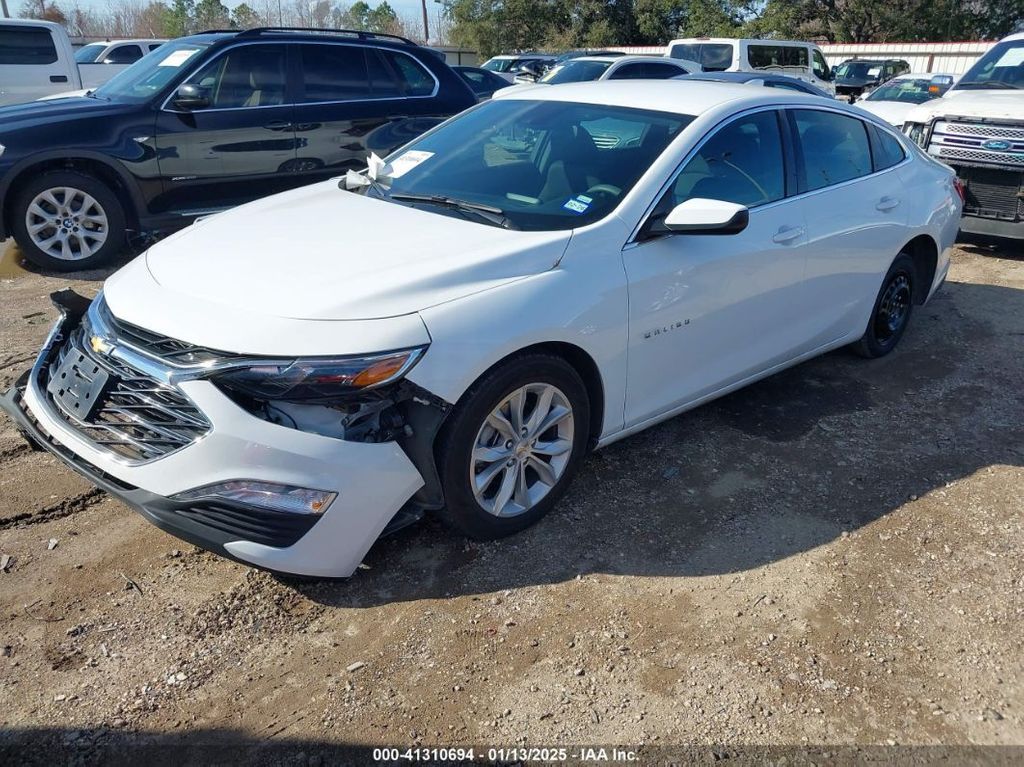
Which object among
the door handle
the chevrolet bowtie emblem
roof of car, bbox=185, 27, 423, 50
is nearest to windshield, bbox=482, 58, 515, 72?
roof of car, bbox=185, 27, 423, 50

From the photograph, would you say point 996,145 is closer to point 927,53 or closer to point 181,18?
point 927,53

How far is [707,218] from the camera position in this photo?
338cm

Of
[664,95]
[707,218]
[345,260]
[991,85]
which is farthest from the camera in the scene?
[991,85]

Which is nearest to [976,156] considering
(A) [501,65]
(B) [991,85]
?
(B) [991,85]

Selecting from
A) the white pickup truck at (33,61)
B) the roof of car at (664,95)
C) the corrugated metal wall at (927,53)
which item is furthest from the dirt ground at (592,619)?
the corrugated metal wall at (927,53)

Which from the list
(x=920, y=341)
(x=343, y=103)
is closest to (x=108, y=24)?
(x=343, y=103)

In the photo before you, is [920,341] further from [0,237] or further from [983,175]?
[0,237]

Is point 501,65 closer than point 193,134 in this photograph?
No

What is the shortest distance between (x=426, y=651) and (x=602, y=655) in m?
0.59

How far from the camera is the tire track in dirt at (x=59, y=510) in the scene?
342cm

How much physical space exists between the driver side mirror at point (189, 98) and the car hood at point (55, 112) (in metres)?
0.38

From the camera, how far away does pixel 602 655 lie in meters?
2.81

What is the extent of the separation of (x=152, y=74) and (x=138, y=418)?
212 inches

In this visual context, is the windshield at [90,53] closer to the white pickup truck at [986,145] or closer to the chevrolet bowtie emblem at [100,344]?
the white pickup truck at [986,145]
